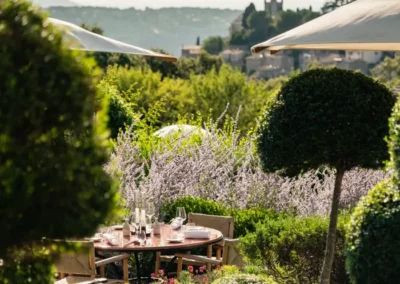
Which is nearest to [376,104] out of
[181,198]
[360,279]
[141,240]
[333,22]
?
[333,22]

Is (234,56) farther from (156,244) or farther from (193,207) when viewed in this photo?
(156,244)

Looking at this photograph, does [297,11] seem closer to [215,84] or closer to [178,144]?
[215,84]

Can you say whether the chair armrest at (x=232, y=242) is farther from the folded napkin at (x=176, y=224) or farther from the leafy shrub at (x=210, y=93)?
the leafy shrub at (x=210, y=93)

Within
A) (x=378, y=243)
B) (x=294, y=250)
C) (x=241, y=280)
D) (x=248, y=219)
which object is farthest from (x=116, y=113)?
(x=378, y=243)

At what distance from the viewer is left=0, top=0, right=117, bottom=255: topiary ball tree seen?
3.35 meters

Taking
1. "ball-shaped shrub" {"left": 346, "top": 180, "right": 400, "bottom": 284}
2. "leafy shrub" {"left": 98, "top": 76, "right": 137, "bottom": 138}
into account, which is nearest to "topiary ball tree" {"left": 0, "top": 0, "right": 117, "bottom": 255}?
"ball-shaped shrub" {"left": 346, "top": 180, "right": 400, "bottom": 284}

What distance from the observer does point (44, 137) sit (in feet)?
11.4

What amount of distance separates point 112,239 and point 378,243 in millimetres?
3531

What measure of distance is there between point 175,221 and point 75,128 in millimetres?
4899

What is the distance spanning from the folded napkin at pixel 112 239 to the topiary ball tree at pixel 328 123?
1931mm

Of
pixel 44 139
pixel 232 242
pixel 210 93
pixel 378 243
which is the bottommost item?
pixel 210 93

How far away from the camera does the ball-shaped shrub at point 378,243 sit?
4.72 metres

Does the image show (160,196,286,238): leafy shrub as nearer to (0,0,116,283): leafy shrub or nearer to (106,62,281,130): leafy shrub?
(0,0,116,283): leafy shrub

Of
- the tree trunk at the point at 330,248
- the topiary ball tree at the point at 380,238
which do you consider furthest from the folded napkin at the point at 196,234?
the topiary ball tree at the point at 380,238
